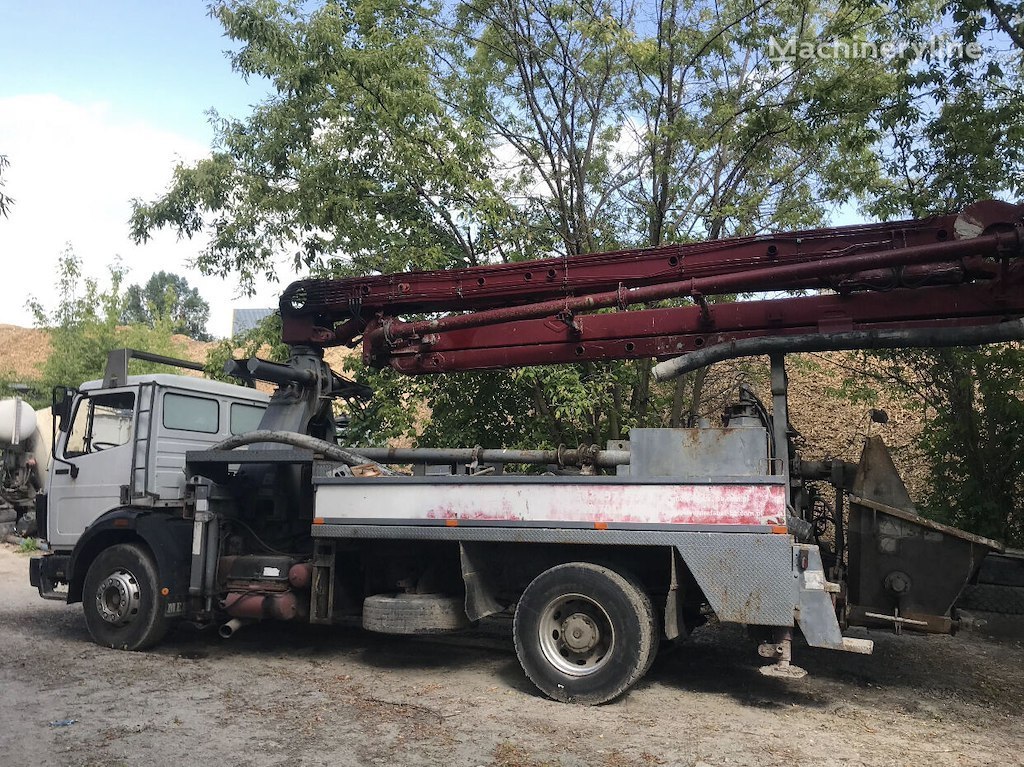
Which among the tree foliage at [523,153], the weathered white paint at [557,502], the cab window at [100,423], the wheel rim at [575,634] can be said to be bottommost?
the wheel rim at [575,634]

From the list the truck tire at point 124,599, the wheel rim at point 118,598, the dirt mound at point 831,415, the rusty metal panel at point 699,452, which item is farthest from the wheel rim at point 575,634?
the dirt mound at point 831,415

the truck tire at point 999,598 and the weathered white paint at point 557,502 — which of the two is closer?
the weathered white paint at point 557,502

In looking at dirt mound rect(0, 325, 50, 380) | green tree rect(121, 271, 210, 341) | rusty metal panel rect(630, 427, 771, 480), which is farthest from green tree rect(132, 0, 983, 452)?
green tree rect(121, 271, 210, 341)

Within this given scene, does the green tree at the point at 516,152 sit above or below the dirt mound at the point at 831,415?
above

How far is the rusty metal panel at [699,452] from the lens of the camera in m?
5.96

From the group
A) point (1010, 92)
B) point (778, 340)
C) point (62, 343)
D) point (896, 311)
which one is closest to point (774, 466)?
point (778, 340)

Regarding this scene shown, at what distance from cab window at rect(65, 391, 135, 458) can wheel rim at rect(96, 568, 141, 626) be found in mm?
1327

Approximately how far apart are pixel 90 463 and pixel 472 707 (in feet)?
16.1

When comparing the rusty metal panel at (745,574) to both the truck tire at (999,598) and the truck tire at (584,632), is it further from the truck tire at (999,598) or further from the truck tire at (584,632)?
the truck tire at (999,598)

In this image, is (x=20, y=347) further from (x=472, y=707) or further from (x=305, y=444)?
(x=472, y=707)

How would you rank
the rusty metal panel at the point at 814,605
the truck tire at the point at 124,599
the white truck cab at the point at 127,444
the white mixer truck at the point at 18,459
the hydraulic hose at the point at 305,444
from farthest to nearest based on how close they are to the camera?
the white mixer truck at the point at 18,459 → the white truck cab at the point at 127,444 → the truck tire at the point at 124,599 → the hydraulic hose at the point at 305,444 → the rusty metal panel at the point at 814,605

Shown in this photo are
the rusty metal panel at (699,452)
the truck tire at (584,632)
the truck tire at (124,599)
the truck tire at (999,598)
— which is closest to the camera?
the rusty metal panel at (699,452)

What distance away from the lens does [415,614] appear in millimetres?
6934

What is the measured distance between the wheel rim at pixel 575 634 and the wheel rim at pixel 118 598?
4035 millimetres
